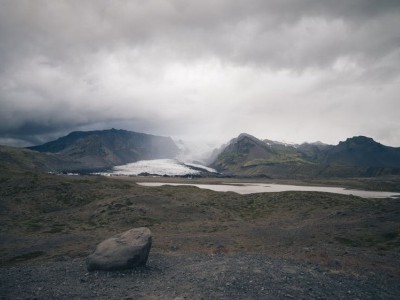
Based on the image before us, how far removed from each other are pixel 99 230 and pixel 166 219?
15.4 metres

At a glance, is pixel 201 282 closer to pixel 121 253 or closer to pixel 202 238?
pixel 121 253

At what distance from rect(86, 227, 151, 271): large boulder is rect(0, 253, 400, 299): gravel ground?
0.77m

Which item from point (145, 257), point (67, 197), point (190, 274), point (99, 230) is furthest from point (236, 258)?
point (67, 197)

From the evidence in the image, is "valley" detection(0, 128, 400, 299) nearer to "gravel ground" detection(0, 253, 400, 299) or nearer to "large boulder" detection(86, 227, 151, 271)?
"gravel ground" detection(0, 253, 400, 299)

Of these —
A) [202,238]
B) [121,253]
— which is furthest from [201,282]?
[202,238]

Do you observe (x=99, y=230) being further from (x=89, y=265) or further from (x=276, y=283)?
(x=276, y=283)

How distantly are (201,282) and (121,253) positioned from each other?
8948 millimetres

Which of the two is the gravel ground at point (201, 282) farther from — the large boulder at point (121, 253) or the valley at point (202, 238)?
the large boulder at point (121, 253)

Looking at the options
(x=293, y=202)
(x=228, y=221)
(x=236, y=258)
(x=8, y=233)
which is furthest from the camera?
(x=293, y=202)

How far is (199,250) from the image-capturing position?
41094 millimetres

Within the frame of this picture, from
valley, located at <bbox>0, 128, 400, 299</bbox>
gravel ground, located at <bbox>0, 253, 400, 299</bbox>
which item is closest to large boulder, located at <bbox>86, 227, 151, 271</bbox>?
gravel ground, located at <bbox>0, 253, 400, 299</bbox>

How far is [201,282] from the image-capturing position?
87.9 ft

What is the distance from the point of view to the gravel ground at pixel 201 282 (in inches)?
963

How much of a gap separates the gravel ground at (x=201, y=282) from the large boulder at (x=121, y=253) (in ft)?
2.53
